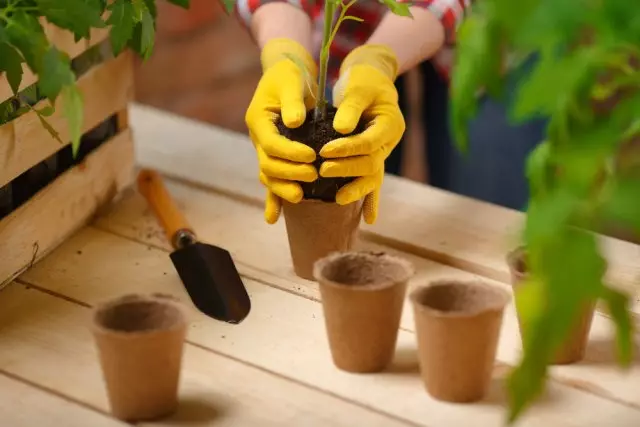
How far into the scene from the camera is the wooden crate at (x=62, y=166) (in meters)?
1.21

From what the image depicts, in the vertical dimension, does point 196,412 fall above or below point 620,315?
below

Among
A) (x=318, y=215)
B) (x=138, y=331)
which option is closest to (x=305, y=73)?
(x=318, y=215)

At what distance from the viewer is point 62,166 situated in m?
1.33

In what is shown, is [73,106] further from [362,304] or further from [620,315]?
[620,315]

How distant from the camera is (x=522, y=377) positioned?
0.76m

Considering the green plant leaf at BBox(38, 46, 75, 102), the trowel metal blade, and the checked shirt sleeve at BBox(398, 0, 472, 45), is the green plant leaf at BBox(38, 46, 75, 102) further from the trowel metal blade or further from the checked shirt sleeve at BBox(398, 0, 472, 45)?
the checked shirt sleeve at BBox(398, 0, 472, 45)

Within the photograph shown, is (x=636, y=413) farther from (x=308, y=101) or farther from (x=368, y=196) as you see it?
(x=308, y=101)

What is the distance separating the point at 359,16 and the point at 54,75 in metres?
0.73

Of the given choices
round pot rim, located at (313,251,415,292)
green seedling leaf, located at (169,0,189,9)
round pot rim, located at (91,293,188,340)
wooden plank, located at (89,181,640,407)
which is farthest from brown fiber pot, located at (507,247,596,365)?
green seedling leaf, located at (169,0,189,9)

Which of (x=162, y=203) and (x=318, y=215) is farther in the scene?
(x=162, y=203)

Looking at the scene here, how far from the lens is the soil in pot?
46.7 inches

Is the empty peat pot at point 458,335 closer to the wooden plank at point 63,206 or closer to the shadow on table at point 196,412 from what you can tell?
the shadow on table at point 196,412

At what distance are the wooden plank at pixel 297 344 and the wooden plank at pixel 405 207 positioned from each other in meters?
0.07

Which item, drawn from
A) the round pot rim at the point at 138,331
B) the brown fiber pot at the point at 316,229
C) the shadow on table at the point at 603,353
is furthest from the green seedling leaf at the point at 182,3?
the shadow on table at the point at 603,353
